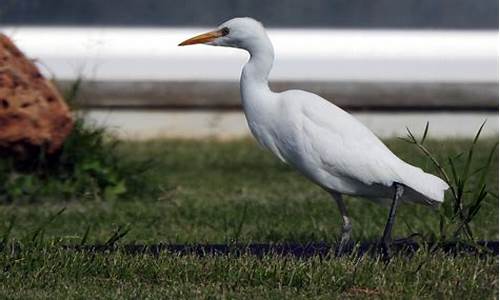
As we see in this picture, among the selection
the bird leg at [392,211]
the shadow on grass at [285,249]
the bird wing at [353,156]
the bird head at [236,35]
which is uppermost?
the bird head at [236,35]

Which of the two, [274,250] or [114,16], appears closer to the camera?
[274,250]

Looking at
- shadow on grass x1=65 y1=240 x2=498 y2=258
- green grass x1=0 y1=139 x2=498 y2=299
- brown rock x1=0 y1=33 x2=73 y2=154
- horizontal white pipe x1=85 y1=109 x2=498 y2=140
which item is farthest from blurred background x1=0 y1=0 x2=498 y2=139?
shadow on grass x1=65 y1=240 x2=498 y2=258

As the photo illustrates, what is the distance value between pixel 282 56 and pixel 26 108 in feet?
14.5

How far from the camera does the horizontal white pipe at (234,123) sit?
12609mm

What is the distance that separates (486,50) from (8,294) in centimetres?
803

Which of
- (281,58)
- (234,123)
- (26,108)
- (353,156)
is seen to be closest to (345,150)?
(353,156)

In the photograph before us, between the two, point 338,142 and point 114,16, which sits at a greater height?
point 338,142

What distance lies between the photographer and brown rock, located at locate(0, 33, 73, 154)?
8.73m

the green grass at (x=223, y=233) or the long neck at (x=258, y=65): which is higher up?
the long neck at (x=258, y=65)

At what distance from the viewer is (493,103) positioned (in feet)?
40.6

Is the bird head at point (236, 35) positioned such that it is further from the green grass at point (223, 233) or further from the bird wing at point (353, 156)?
the green grass at point (223, 233)

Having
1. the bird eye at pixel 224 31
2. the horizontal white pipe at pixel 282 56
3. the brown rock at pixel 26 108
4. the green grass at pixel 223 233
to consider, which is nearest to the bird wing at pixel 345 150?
the green grass at pixel 223 233

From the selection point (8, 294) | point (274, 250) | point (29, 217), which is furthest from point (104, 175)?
point (8, 294)

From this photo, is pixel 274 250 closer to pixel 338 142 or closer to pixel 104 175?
pixel 338 142
